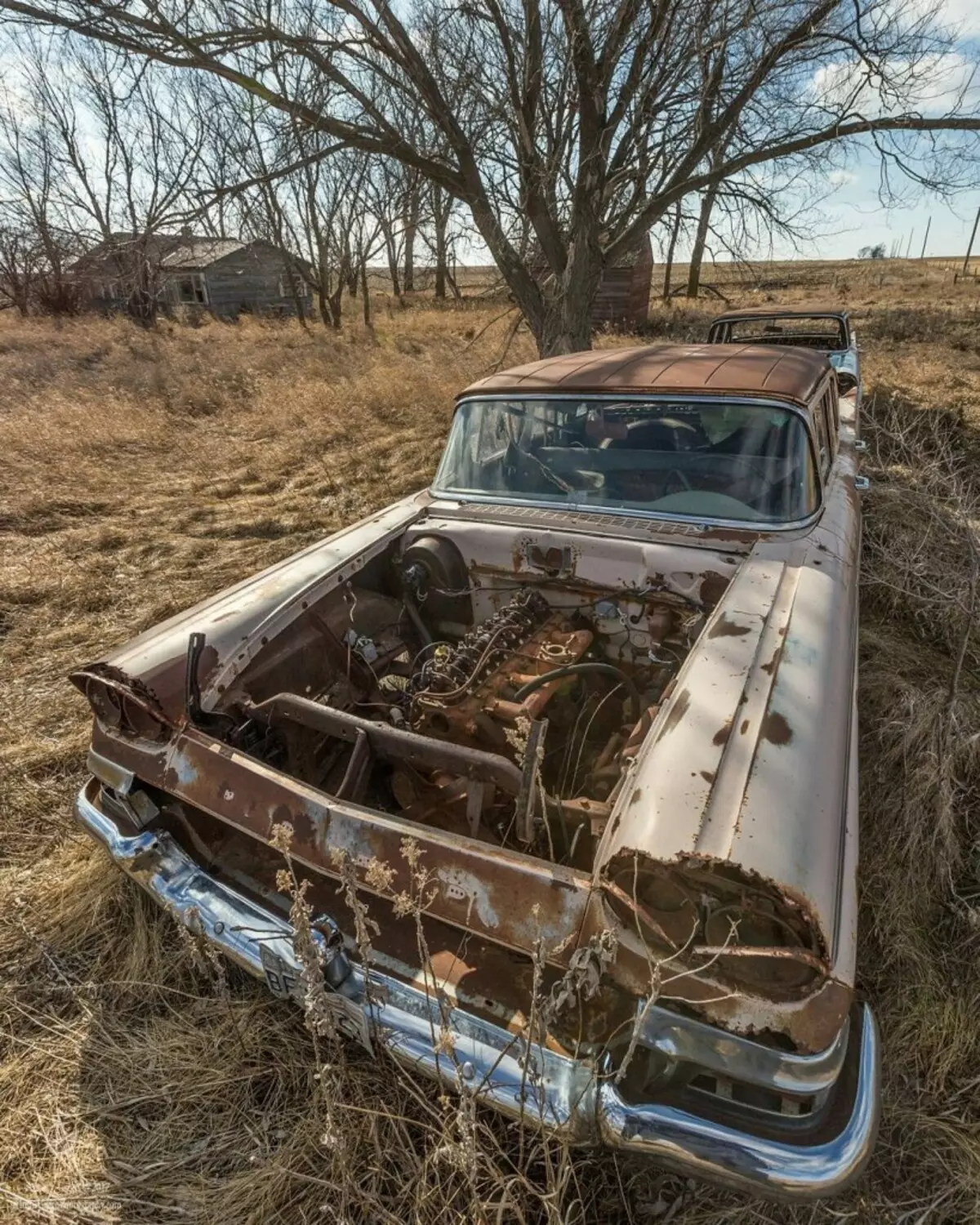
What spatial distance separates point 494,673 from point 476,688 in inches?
4.3

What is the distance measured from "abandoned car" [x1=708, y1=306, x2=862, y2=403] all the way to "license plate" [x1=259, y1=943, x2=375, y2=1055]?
597 cm

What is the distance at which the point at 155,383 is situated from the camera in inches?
448

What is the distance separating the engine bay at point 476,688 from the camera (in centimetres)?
181

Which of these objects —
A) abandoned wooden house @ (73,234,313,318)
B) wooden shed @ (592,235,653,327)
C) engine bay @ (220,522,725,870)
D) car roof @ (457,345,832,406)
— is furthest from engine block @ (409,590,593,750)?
abandoned wooden house @ (73,234,313,318)

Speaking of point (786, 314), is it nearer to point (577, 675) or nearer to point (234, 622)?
point (577, 675)

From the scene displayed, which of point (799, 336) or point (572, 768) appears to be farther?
point (799, 336)

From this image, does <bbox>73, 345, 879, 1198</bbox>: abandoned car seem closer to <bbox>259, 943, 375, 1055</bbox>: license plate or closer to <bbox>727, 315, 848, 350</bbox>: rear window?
<bbox>259, 943, 375, 1055</bbox>: license plate

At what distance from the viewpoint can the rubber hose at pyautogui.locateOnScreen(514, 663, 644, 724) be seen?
6.75ft

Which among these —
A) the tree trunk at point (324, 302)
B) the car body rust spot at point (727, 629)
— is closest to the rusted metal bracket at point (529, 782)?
the car body rust spot at point (727, 629)

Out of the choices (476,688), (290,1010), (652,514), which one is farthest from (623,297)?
(290,1010)

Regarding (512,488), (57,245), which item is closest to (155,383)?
(57,245)

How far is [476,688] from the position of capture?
2113 mm

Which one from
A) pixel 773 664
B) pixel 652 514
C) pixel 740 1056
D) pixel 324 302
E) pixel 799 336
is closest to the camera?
pixel 740 1056

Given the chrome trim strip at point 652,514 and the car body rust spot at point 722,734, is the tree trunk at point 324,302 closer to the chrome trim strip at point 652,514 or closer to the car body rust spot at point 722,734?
the chrome trim strip at point 652,514
